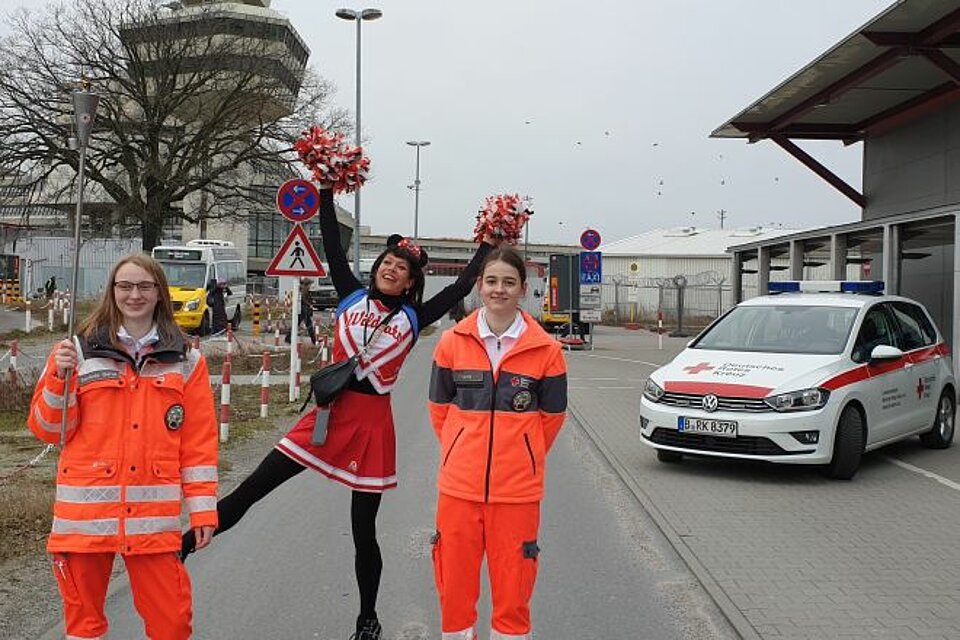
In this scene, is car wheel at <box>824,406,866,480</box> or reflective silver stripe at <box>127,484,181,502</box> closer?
reflective silver stripe at <box>127,484,181,502</box>

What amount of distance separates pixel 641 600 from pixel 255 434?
7.03 meters

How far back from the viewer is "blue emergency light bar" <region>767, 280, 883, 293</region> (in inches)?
455

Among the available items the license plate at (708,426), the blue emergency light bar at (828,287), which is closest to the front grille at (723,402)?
the license plate at (708,426)

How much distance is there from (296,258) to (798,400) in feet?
24.7

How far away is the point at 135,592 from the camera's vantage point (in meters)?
3.53

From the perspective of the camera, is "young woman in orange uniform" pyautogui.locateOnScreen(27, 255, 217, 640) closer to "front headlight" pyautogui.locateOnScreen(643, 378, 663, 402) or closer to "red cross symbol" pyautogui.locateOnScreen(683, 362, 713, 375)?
"front headlight" pyautogui.locateOnScreen(643, 378, 663, 402)

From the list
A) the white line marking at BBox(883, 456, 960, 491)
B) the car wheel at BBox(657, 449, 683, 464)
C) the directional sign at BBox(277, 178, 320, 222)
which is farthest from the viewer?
the directional sign at BBox(277, 178, 320, 222)

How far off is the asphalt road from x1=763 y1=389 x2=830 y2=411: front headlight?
5.00 ft

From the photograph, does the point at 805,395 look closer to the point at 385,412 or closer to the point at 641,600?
the point at 641,600

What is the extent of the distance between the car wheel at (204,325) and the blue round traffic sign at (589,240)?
11997mm

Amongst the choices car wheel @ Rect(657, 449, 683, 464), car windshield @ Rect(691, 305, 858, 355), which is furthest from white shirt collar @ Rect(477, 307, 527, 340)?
car windshield @ Rect(691, 305, 858, 355)

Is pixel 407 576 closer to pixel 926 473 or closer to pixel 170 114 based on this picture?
pixel 926 473

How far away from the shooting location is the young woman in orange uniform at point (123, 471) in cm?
346

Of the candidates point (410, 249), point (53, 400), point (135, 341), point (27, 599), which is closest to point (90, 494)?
point (53, 400)
